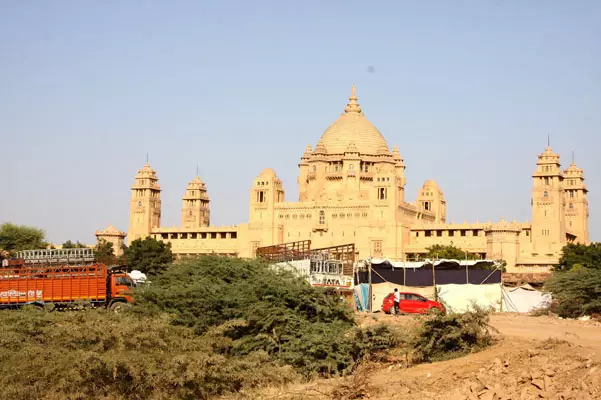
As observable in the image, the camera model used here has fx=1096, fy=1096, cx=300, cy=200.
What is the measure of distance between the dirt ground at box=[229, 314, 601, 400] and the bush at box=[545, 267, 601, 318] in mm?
8198

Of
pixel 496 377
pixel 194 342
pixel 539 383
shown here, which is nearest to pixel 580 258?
pixel 194 342

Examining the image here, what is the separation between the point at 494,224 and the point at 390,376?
75.0 metres

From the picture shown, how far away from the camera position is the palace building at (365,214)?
100000 millimetres

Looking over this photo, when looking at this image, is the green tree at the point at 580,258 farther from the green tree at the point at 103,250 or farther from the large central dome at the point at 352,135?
the large central dome at the point at 352,135

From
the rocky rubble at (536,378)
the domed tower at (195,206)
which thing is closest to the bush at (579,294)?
the rocky rubble at (536,378)

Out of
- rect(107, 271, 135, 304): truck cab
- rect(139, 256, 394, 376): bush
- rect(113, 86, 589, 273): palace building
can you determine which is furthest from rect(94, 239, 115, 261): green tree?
rect(139, 256, 394, 376): bush

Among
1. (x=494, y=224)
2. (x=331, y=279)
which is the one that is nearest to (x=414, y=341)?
(x=331, y=279)

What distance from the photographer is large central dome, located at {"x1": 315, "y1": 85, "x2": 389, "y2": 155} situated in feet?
371

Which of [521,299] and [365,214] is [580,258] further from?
[365,214]

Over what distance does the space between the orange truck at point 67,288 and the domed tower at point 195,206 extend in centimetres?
8863

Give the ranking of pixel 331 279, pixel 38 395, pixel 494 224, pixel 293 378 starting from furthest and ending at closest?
pixel 494 224, pixel 331 279, pixel 293 378, pixel 38 395

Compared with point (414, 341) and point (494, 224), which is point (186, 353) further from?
point (494, 224)

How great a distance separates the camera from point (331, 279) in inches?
1523

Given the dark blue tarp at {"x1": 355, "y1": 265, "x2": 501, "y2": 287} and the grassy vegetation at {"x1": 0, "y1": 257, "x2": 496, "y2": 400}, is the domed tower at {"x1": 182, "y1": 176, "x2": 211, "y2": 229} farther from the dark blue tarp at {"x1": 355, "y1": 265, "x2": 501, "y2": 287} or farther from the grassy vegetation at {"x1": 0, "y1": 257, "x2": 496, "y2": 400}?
the grassy vegetation at {"x1": 0, "y1": 257, "x2": 496, "y2": 400}
